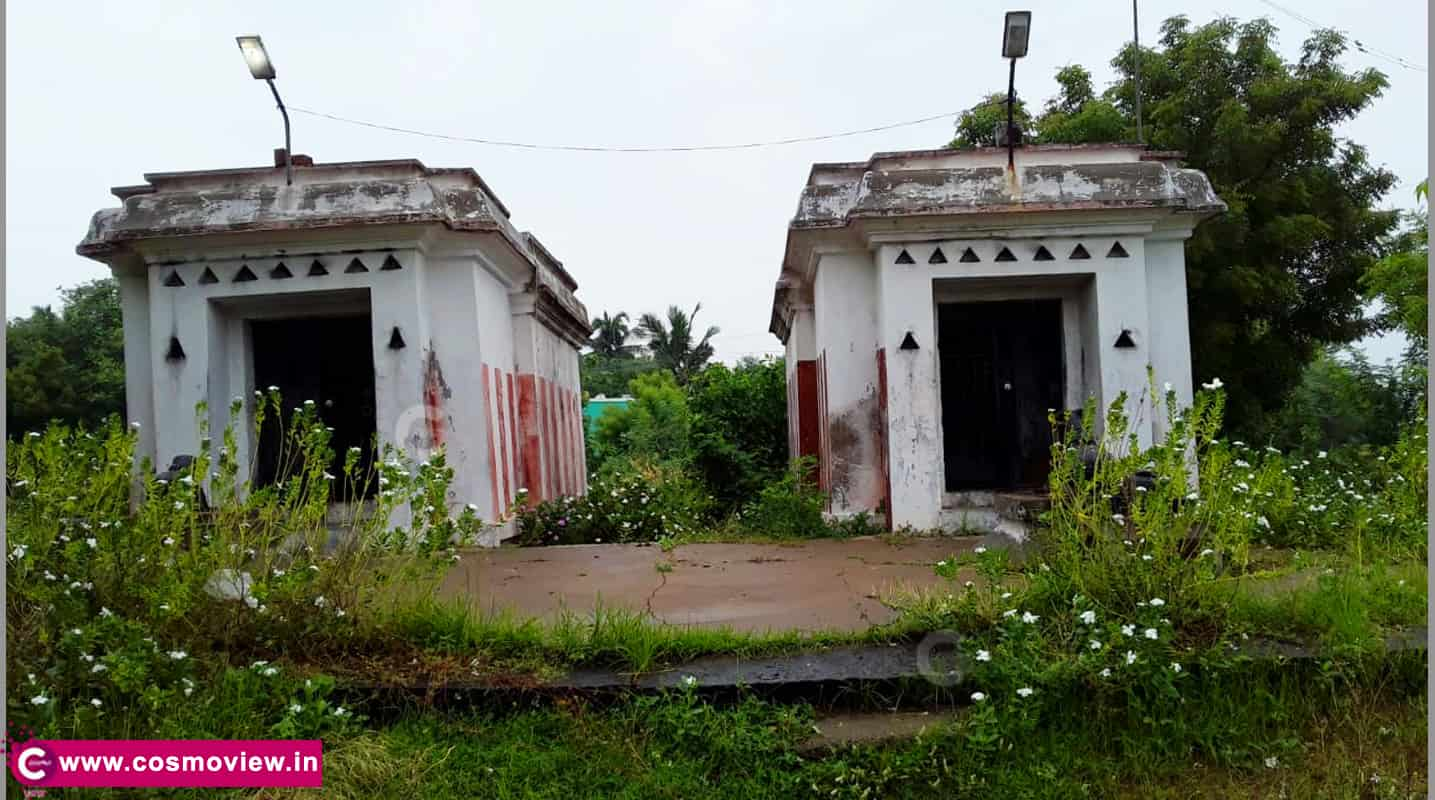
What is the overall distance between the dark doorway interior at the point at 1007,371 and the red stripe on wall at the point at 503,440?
411 centimetres

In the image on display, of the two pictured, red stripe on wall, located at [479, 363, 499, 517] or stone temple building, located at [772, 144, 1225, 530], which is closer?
stone temple building, located at [772, 144, 1225, 530]

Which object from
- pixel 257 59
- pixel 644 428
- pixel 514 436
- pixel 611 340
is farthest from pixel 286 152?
pixel 611 340

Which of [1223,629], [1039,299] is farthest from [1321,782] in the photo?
[1039,299]

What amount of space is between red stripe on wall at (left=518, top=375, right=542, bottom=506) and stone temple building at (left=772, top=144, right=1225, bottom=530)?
9.79ft

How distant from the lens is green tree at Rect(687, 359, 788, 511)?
1223 cm

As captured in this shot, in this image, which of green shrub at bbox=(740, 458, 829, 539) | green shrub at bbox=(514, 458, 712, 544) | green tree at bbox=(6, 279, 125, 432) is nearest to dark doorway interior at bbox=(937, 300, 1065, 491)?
green shrub at bbox=(740, 458, 829, 539)

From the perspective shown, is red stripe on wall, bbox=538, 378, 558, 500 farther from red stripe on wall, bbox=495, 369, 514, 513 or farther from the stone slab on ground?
the stone slab on ground

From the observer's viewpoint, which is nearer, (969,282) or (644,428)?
(969,282)

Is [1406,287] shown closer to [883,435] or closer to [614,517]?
[883,435]

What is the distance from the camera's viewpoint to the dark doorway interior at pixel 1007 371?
30.5 ft

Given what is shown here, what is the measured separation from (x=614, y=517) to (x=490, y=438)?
4.71 feet

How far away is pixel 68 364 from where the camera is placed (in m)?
24.2

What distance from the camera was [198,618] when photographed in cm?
385

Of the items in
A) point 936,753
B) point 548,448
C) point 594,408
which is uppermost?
point 594,408
